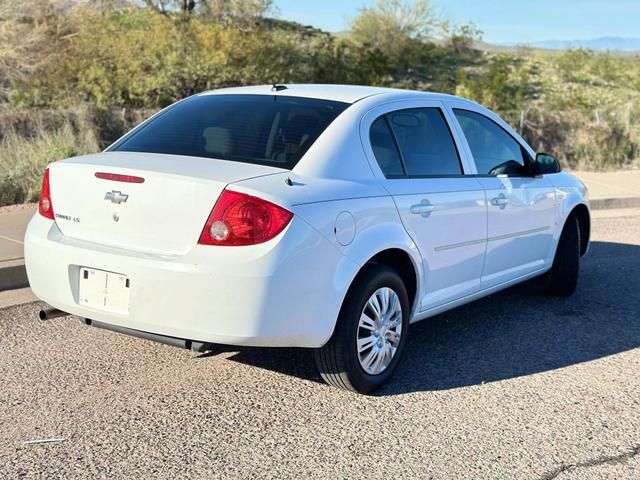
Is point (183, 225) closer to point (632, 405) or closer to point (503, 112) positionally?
point (632, 405)

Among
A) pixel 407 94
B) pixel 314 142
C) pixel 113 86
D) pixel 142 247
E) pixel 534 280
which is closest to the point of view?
pixel 142 247

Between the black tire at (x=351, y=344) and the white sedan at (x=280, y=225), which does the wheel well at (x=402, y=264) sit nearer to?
the white sedan at (x=280, y=225)

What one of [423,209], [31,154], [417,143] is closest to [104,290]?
[423,209]

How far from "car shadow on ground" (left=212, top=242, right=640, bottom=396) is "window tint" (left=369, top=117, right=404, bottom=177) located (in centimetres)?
122

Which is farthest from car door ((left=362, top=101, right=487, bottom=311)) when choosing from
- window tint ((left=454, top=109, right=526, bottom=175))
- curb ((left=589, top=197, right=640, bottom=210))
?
curb ((left=589, top=197, right=640, bottom=210))

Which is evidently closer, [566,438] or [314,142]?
[566,438]

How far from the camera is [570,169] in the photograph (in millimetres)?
16672

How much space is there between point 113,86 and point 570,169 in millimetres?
9860

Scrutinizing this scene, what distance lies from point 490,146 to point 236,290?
2.80m

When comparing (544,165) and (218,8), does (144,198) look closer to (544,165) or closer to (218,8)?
(544,165)

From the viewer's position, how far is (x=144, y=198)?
13.7 ft

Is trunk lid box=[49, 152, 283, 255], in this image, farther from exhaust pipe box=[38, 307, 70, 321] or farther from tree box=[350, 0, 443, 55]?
tree box=[350, 0, 443, 55]

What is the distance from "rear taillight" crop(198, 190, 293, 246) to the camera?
401 cm

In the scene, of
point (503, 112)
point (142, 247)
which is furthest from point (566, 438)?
point (503, 112)
